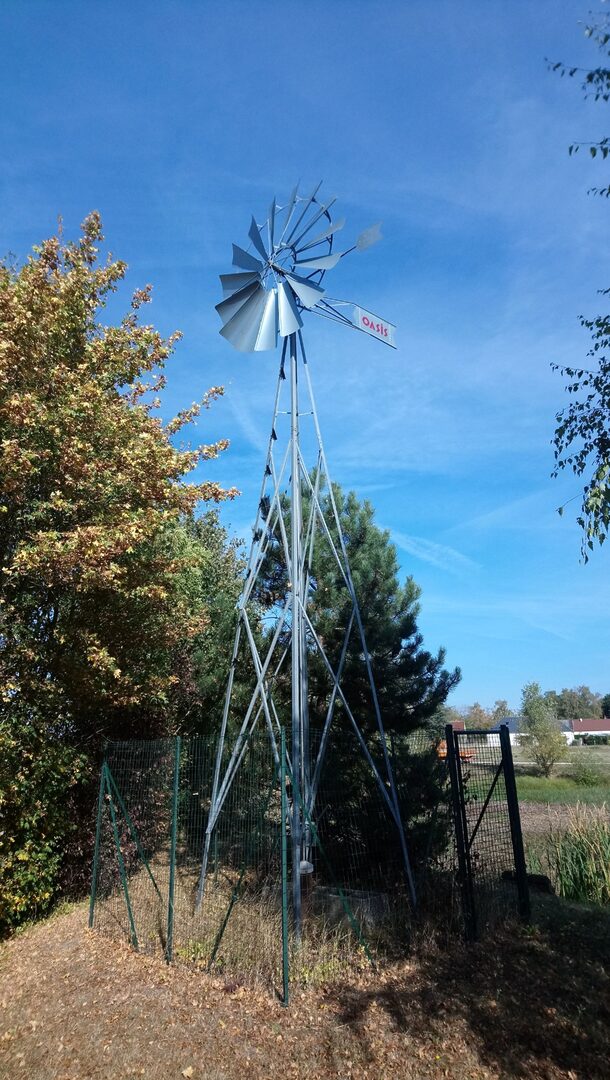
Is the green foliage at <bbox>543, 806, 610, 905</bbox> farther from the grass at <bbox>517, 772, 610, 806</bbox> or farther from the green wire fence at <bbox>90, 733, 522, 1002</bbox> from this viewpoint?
the grass at <bbox>517, 772, 610, 806</bbox>

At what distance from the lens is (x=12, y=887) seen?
6918 mm

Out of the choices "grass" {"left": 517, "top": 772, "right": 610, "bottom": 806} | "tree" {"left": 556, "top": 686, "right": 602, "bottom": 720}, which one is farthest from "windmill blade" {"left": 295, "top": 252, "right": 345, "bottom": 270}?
"tree" {"left": 556, "top": 686, "right": 602, "bottom": 720}

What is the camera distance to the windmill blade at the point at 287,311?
751cm

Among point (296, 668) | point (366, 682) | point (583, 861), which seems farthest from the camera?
point (366, 682)

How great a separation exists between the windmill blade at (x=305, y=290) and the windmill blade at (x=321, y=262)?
0.19 meters

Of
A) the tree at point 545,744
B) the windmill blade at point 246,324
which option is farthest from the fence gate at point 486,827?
the tree at point 545,744

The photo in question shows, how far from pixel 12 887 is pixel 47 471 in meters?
4.54

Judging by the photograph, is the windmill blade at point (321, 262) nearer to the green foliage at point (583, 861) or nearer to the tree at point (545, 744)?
Answer: the green foliage at point (583, 861)

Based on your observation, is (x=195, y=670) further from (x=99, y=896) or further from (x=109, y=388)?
(x=109, y=388)

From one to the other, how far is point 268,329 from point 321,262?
40.0 inches

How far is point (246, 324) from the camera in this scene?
771 cm

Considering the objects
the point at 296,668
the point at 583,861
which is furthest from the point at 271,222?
the point at 583,861

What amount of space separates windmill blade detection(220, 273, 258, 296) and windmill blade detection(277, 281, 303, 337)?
0.34 metres

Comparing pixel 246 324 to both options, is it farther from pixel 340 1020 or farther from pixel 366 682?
pixel 340 1020
